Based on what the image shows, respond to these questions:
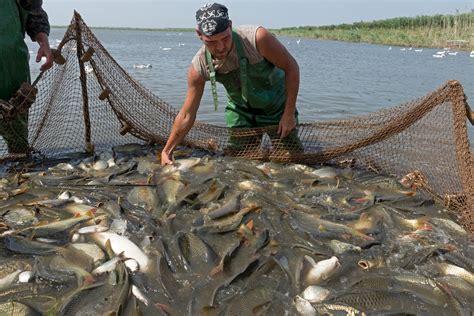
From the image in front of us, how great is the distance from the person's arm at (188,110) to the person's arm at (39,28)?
6.65ft

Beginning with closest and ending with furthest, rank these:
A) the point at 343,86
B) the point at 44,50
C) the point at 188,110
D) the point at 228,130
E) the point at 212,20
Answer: the point at 212,20 → the point at 188,110 → the point at 44,50 → the point at 228,130 → the point at 343,86

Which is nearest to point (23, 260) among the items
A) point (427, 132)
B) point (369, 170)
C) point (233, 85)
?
point (233, 85)

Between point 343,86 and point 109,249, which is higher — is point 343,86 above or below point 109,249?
below

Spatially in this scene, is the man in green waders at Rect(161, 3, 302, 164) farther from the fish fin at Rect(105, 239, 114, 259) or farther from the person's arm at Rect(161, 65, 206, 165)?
the fish fin at Rect(105, 239, 114, 259)

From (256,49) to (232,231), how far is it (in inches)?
92.5

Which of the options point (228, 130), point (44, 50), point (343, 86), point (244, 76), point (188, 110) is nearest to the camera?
point (244, 76)

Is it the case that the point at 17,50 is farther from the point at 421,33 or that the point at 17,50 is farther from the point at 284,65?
the point at 421,33

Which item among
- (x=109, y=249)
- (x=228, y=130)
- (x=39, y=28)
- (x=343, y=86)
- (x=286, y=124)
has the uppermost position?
(x=39, y=28)

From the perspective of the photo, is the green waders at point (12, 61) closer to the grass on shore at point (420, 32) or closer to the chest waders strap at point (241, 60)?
the chest waders strap at point (241, 60)

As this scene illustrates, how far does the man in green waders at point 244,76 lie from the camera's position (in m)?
5.05

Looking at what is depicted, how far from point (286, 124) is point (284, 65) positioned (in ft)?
2.40

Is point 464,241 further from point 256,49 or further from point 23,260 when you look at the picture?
point 23,260

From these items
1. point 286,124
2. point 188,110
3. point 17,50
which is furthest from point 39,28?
point 286,124

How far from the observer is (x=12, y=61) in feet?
19.2
